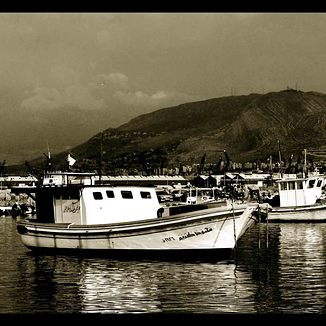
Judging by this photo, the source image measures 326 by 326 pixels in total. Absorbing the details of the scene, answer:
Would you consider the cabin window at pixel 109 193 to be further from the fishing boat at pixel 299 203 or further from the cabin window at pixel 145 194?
the fishing boat at pixel 299 203

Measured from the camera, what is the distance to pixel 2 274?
26.5 metres

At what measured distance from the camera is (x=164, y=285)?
72.3 ft

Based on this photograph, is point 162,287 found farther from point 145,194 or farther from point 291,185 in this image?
point 291,185

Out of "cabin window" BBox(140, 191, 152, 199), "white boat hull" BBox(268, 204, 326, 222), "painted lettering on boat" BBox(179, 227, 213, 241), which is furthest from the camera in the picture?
"white boat hull" BBox(268, 204, 326, 222)

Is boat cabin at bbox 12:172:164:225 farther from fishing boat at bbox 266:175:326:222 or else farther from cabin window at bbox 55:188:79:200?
fishing boat at bbox 266:175:326:222

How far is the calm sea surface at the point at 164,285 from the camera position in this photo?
18.1m

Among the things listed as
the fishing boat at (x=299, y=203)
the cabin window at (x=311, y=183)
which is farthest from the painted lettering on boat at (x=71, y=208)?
the cabin window at (x=311, y=183)

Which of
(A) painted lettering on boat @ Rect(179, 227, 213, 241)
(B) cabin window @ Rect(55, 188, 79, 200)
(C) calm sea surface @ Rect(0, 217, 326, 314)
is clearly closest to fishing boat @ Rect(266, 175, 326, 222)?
(C) calm sea surface @ Rect(0, 217, 326, 314)

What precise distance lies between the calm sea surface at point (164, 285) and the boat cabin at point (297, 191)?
30541 millimetres

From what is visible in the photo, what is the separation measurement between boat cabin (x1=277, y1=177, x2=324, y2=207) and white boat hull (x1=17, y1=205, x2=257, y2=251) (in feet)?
114

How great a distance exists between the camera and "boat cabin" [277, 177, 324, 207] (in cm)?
6425

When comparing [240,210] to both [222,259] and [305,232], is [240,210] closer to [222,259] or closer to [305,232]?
[222,259]

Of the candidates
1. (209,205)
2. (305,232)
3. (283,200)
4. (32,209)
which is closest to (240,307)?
(209,205)
